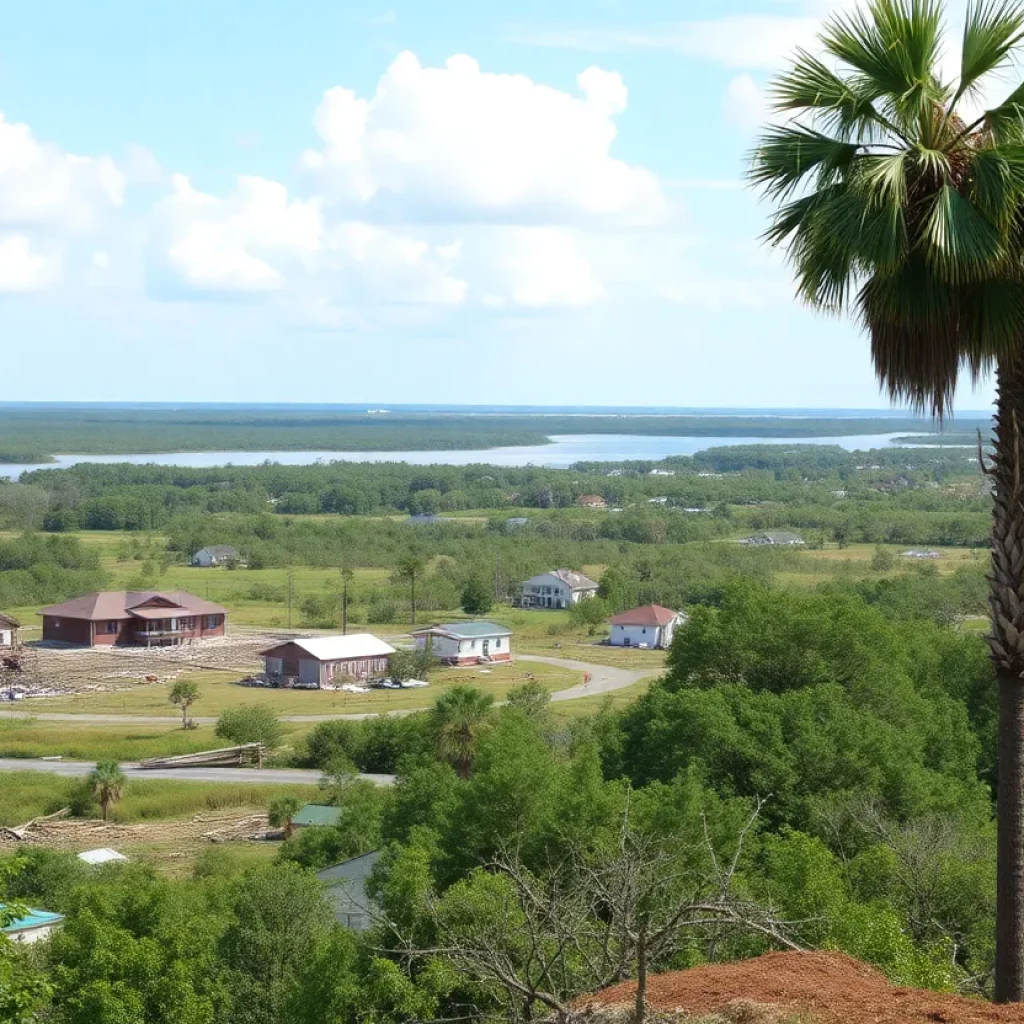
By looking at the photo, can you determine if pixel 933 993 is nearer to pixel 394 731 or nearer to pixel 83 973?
pixel 83 973

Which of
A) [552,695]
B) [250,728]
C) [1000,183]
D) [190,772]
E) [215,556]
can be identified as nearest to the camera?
[1000,183]

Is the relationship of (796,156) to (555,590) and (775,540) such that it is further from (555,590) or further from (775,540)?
(775,540)

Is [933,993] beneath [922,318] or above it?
beneath

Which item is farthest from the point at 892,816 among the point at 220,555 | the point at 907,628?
the point at 220,555

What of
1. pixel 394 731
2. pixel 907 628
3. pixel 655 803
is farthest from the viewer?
pixel 394 731

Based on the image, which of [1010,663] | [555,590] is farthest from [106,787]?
[555,590]

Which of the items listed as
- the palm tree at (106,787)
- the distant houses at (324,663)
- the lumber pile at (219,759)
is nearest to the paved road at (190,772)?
the lumber pile at (219,759)

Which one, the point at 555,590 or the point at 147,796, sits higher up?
the point at 147,796

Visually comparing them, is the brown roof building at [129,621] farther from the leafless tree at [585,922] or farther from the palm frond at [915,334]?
the palm frond at [915,334]
